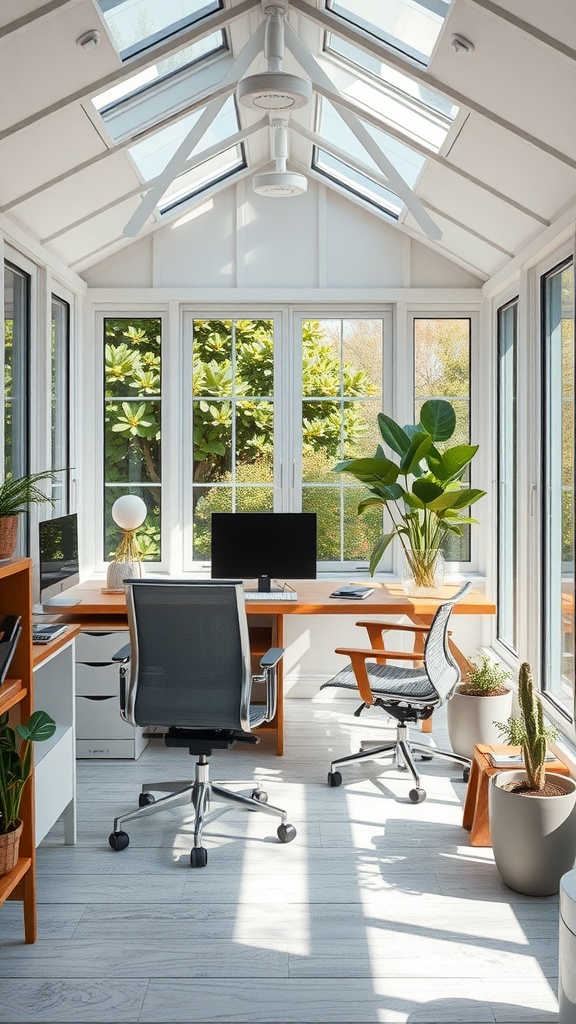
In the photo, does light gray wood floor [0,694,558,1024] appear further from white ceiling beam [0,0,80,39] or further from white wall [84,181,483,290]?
white wall [84,181,483,290]

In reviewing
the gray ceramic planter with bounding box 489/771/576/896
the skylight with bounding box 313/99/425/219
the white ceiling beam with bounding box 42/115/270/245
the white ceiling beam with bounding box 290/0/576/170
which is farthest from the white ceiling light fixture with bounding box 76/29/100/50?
the gray ceramic planter with bounding box 489/771/576/896

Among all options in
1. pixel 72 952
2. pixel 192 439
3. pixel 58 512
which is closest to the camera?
pixel 72 952

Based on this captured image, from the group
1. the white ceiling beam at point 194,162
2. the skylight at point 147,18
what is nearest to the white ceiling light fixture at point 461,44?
the skylight at point 147,18

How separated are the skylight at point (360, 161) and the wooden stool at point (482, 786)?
2.91 m

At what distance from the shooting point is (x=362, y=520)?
6.14 meters

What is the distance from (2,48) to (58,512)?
2787mm

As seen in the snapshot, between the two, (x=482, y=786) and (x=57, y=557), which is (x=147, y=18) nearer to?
(x=57, y=557)

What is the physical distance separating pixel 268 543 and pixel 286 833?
1.89 metres

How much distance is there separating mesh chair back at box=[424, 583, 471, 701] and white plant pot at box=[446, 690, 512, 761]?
336 millimetres

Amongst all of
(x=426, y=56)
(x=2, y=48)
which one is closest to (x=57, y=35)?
(x=2, y=48)

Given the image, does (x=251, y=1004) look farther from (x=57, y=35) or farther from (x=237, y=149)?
(x=237, y=149)

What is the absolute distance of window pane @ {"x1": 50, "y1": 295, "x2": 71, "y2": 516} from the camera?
545 cm

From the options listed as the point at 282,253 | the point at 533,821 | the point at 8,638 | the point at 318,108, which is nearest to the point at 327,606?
the point at 533,821

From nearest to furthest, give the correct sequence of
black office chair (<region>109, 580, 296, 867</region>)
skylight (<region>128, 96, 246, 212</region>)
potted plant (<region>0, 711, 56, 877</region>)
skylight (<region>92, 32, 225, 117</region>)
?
potted plant (<region>0, 711, 56, 877</region>)
black office chair (<region>109, 580, 296, 867</region>)
skylight (<region>92, 32, 225, 117</region>)
skylight (<region>128, 96, 246, 212</region>)
